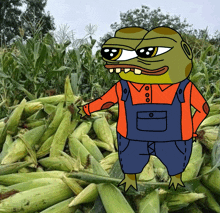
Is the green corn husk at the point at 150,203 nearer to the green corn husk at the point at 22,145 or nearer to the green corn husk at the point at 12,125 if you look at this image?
the green corn husk at the point at 22,145

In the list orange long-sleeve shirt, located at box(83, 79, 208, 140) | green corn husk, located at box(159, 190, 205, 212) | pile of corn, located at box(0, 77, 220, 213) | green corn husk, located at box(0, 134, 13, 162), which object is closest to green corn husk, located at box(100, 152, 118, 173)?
pile of corn, located at box(0, 77, 220, 213)

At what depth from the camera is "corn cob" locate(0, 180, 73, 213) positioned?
2.93ft

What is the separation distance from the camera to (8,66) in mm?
2545

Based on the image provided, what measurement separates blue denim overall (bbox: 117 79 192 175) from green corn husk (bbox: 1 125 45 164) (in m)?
0.43

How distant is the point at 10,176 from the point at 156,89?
660 millimetres

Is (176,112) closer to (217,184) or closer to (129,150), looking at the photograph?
(129,150)

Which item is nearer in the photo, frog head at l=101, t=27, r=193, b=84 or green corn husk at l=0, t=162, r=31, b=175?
frog head at l=101, t=27, r=193, b=84

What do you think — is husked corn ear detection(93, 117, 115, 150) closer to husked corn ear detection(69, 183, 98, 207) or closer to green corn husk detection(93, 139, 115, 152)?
green corn husk detection(93, 139, 115, 152)

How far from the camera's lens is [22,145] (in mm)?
1159

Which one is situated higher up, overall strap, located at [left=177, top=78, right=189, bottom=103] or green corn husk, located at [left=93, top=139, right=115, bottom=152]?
overall strap, located at [left=177, top=78, right=189, bottom=103]

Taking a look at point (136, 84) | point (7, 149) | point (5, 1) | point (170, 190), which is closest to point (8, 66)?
point (7, 149)

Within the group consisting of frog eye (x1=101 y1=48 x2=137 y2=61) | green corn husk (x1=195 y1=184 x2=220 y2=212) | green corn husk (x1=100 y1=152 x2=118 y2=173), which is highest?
frog eye (x1=101 y1=48 x2=137 y2=61)

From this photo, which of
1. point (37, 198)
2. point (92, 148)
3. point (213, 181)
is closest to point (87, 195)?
point (37, 198)

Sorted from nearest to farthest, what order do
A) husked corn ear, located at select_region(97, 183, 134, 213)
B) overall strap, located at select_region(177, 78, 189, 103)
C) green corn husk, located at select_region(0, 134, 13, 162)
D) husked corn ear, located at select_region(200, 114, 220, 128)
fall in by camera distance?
husked corn ear, located at select_region(97, 183, 134, 213) < overall strap, located at select_region(177, 78, 189, 103) < green corn husk, located at select_region(0, 134, 13, 162) < husked corn ear, located at select_region(200, 114, 220, 128)
